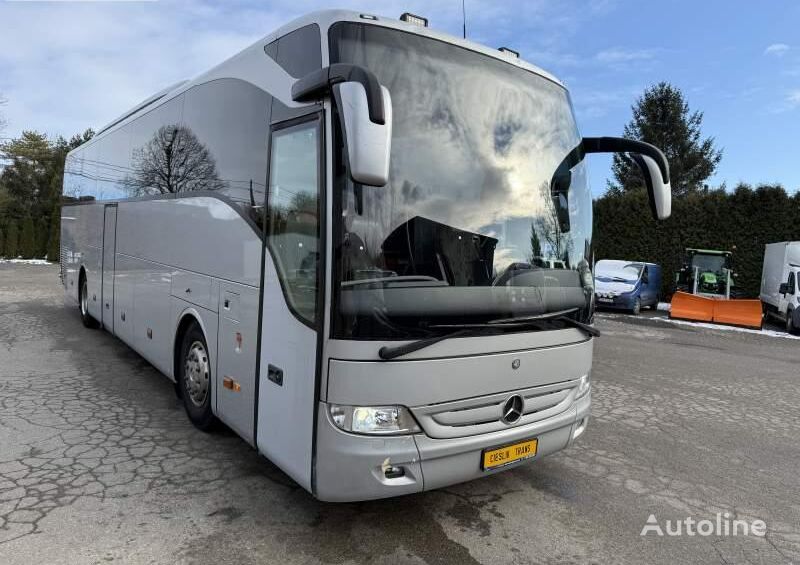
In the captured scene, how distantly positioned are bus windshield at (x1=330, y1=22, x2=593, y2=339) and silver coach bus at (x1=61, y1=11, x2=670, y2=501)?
0.01m

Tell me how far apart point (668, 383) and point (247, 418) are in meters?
6.24

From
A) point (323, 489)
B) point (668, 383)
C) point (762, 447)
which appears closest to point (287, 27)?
point (323, 489)

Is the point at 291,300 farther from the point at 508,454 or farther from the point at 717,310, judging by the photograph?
the point at 717,310

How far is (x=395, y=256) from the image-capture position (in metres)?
2.92

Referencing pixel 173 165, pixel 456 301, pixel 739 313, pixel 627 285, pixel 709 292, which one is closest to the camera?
pixel 456 301

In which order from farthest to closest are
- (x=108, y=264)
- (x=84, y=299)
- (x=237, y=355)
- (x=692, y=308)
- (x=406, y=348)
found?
(x=692, y=308), (x=84, y=299), (x=108, y=264), (x=237, y=355), (x=406, y=348)

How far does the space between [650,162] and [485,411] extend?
2.38m

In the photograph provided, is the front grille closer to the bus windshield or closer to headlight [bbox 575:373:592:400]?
headlight [bbox 575:373:592:400]

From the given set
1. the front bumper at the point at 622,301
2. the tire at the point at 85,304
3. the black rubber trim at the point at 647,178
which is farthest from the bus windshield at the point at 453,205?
the front bumper at the point at 622,301

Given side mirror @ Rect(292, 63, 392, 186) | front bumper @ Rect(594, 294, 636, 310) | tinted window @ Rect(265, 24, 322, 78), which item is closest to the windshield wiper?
side mirror @ Rect(292, 63, 392, 186)

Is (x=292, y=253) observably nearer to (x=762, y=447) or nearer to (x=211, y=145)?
(x=211, y=145)

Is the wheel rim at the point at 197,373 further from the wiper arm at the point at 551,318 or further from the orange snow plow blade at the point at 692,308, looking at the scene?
the orange snow plow blade at the point at 692,308

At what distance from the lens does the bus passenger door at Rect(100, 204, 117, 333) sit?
24.7ft

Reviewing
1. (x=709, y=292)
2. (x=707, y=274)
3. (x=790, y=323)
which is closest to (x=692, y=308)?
(x=790, y=323)
